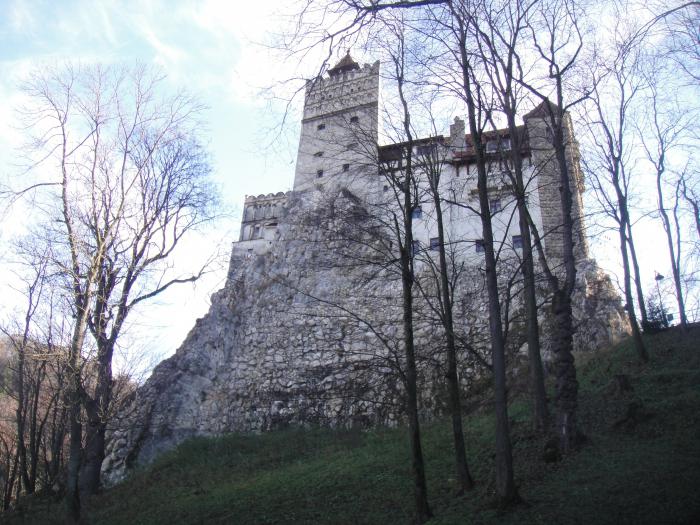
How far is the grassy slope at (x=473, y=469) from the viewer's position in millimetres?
7520

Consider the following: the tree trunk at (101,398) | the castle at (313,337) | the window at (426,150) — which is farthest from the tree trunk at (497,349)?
the tree trunk at (101,398)

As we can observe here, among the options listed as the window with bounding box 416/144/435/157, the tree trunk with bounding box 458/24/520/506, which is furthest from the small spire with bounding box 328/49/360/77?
the window with bounding box 416/144/435/157

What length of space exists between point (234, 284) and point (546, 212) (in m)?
15.3

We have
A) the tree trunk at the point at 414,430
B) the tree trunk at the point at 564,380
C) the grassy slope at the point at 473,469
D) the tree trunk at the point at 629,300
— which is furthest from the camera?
the tree trunk at the point at 629,300

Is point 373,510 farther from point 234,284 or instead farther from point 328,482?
point 234,284

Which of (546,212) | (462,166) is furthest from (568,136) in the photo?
(462,166)

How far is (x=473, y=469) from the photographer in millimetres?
10789

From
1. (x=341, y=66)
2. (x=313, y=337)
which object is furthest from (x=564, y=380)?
(x=313, y=337)

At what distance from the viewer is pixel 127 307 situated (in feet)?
42.0

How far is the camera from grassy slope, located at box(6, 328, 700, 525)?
7520 mm

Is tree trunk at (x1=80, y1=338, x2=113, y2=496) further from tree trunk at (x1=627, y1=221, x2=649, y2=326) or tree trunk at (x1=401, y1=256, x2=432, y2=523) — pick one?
tree trunk at (x1=627, y1=221, x2=649, y2=326)

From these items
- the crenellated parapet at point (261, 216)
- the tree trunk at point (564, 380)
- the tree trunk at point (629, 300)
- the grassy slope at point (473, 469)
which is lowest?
the grassy slope at point (473, 469)

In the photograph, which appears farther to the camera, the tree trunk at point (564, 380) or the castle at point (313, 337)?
the castle at point (313, 337)

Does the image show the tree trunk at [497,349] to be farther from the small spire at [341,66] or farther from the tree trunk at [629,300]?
the tree trunk at [629,300]
